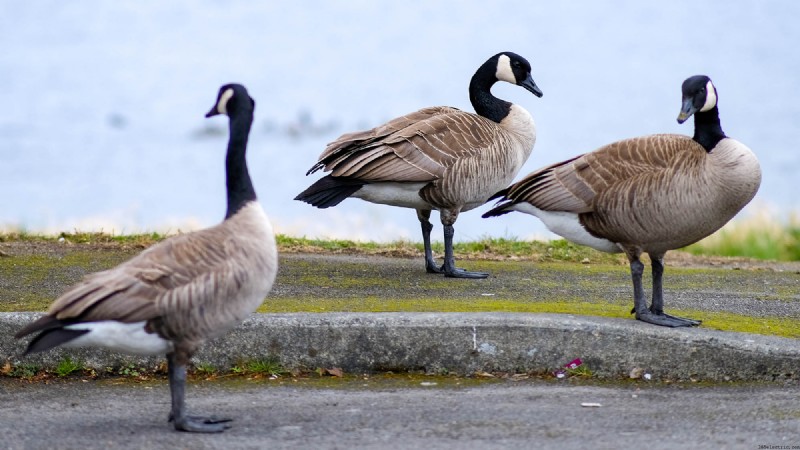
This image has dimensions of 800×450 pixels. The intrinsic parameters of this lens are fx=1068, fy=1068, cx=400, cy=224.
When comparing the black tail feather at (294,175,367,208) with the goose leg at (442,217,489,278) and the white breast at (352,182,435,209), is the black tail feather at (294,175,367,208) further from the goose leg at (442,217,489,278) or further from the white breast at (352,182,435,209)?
the goose leg at (442,217,489,278)

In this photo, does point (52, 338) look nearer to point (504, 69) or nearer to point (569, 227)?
point (569, 227)

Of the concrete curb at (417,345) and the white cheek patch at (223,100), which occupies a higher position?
the white cheek patch at (223,100)

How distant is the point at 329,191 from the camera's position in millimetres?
8922

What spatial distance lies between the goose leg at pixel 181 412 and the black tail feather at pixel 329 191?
139 inches

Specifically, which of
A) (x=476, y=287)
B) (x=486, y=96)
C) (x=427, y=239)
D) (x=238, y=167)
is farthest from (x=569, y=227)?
(x=486, y=96)

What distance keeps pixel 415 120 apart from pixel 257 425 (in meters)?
4.54

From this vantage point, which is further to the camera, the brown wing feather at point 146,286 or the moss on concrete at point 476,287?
the moss on concrete at point 476,287

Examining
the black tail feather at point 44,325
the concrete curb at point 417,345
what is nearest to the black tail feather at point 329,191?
the concrete curb at point 417,345

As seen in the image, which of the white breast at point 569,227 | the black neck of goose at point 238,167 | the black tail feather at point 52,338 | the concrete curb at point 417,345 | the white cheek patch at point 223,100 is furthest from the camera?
the white breast at point 569,227

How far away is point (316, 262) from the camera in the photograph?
9703 millimetres

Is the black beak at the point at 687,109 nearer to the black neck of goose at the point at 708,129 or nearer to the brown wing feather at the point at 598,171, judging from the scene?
the black neck of goose at the point at 708,129

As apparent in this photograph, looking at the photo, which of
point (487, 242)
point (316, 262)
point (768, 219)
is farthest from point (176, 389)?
point (768, 219)

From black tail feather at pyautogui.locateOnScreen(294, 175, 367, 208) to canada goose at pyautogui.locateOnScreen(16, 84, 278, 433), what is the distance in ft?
10.9

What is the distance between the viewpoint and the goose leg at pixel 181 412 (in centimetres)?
534
